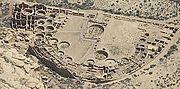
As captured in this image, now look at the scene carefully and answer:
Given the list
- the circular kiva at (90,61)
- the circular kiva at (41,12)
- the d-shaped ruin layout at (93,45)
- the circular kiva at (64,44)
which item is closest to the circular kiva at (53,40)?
the d-shaped ruin layout at (93,45)

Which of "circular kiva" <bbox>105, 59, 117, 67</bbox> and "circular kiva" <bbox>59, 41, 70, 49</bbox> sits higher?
"circular kiva" <bbox>59, 41, 70, 49</bbox>

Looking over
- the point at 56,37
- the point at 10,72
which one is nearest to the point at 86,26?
the point at 56,37

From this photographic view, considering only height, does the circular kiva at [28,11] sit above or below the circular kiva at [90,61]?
above

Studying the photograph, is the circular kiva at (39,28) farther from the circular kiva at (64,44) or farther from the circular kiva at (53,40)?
the circular kiva at (64,44)

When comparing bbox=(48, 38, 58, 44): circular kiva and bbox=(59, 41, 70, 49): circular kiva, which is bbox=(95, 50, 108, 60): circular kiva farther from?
bbox=(48, 38, 58, 44): circular kiva

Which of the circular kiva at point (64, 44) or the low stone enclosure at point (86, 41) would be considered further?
the circular kiva at point (64, 44)

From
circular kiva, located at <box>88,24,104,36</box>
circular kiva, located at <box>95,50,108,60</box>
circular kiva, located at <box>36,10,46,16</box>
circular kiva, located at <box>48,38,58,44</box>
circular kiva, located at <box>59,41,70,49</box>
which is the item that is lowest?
circular kiva, located at <box>95,50,108,60</box>

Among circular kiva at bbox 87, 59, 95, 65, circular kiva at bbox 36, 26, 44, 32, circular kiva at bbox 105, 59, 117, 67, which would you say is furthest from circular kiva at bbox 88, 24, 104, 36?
circular kiva at bbox 36, 26, 44, 32

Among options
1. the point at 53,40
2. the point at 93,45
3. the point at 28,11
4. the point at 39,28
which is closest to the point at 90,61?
the point at 93,45

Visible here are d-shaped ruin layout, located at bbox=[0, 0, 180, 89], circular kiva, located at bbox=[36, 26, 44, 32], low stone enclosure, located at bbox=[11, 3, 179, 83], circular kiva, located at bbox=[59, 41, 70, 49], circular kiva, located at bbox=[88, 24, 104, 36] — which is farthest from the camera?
circular kiva, located at bbox=[88, 24, 104, 36]
